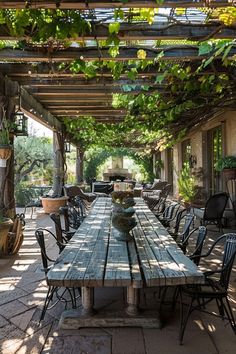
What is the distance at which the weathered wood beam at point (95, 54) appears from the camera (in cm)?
383

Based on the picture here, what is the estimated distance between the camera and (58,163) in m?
9.84

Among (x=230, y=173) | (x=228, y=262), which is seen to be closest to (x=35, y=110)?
(x=230, y=173)

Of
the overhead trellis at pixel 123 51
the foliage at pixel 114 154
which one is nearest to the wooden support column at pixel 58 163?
the overhead trellis at pixel 123 51

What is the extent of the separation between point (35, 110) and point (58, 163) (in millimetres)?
3333

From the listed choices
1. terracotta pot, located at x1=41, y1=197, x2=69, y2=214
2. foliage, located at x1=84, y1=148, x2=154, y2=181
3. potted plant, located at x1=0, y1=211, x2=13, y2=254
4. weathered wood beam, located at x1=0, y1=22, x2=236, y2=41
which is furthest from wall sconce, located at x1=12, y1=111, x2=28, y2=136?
foliage, located at x1=84, y1=148, x2=154, y2=181

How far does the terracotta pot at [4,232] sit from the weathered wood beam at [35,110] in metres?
2.20

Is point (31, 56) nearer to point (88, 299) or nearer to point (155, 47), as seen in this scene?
point (155, 47)

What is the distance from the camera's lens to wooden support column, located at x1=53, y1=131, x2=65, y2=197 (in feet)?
31.4

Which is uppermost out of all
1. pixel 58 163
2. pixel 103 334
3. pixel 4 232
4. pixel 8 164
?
pixel 58 163

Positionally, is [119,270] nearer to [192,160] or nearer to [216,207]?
[216,207]

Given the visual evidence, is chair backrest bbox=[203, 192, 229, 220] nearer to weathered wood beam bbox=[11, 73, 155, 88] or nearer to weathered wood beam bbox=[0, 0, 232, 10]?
weathered wood beam bbox=[11, 73, 155, 88]

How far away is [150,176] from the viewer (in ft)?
65.1

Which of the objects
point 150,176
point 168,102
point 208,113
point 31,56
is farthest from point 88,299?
point 150,176

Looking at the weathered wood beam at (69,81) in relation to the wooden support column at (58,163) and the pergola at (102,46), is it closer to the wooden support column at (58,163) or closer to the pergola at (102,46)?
the pergola at (102,46)
